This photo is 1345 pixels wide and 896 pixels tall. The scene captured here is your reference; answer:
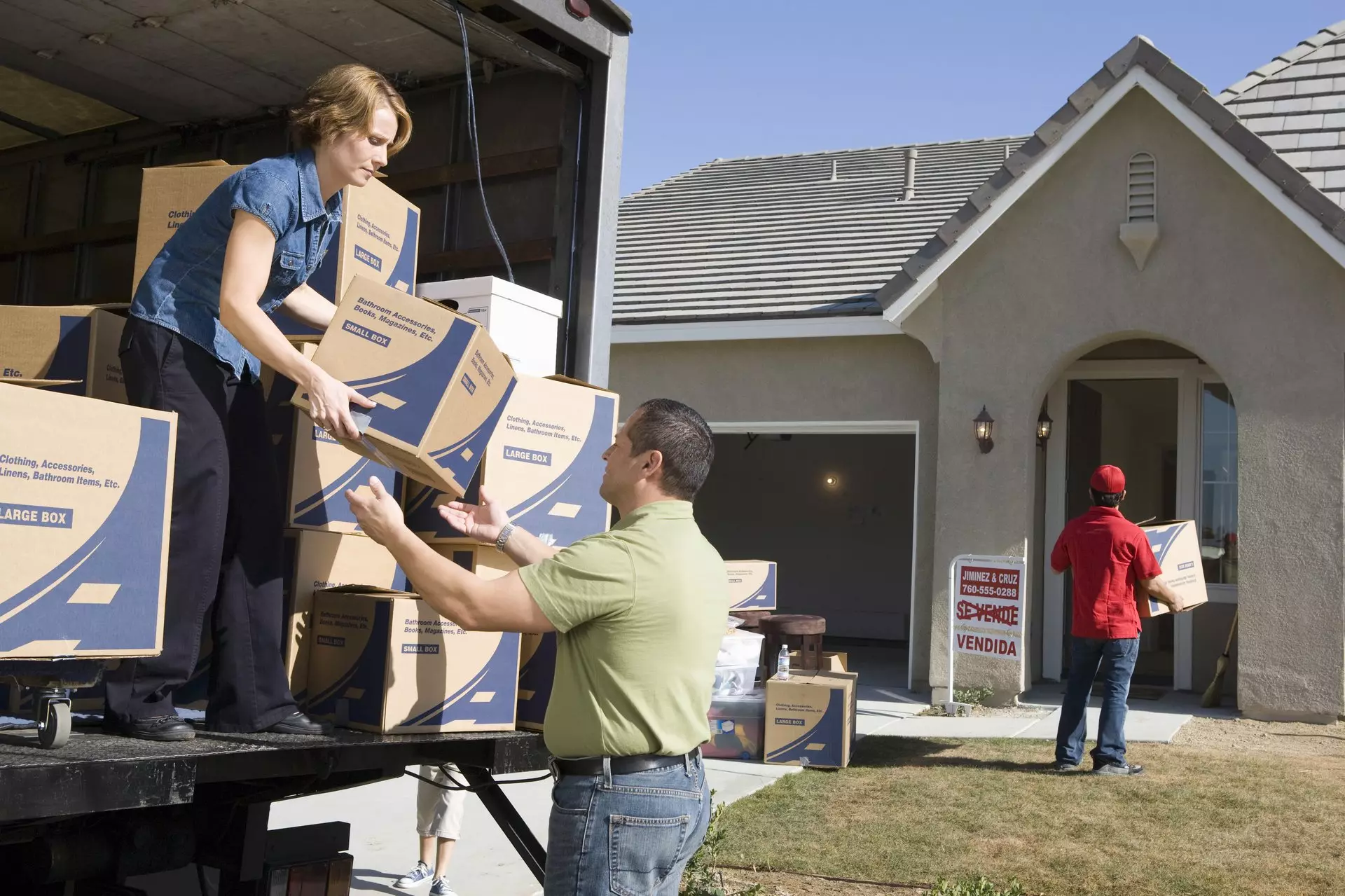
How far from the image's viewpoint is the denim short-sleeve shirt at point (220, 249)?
291 cm

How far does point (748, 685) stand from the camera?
859 centimetres

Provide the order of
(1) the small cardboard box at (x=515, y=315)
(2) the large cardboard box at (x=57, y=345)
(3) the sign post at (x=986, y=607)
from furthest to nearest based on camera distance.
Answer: (3) the sign post at (x=986, y=607), (1) the small cardboard box at (x=515, y=315), (2) the large cardboard box at (x=57, y=345)

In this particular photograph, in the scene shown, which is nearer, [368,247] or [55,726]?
[55,726]

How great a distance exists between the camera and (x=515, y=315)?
427 centimetres

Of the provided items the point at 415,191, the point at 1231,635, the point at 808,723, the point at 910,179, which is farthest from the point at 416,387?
the point at 910,179

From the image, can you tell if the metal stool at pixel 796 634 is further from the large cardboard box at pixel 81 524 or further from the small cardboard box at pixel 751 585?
the large cardboard box at pixel 81 524

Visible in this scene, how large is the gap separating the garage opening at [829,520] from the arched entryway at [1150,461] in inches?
251

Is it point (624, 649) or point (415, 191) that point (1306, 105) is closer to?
point (415, 191)

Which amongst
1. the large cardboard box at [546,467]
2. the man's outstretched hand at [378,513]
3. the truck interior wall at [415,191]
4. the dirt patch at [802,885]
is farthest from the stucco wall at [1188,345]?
the man's outstretched hand at [378,513]

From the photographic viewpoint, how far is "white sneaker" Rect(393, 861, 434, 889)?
500cm

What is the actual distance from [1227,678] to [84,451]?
1088cm

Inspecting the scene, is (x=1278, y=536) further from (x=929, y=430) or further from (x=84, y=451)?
(x=84, y=451)

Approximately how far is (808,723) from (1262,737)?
12.3ft

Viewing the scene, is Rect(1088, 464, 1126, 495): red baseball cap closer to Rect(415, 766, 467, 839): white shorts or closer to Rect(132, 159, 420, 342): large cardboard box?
Rect(415, 766, 467, 839): white shorts
